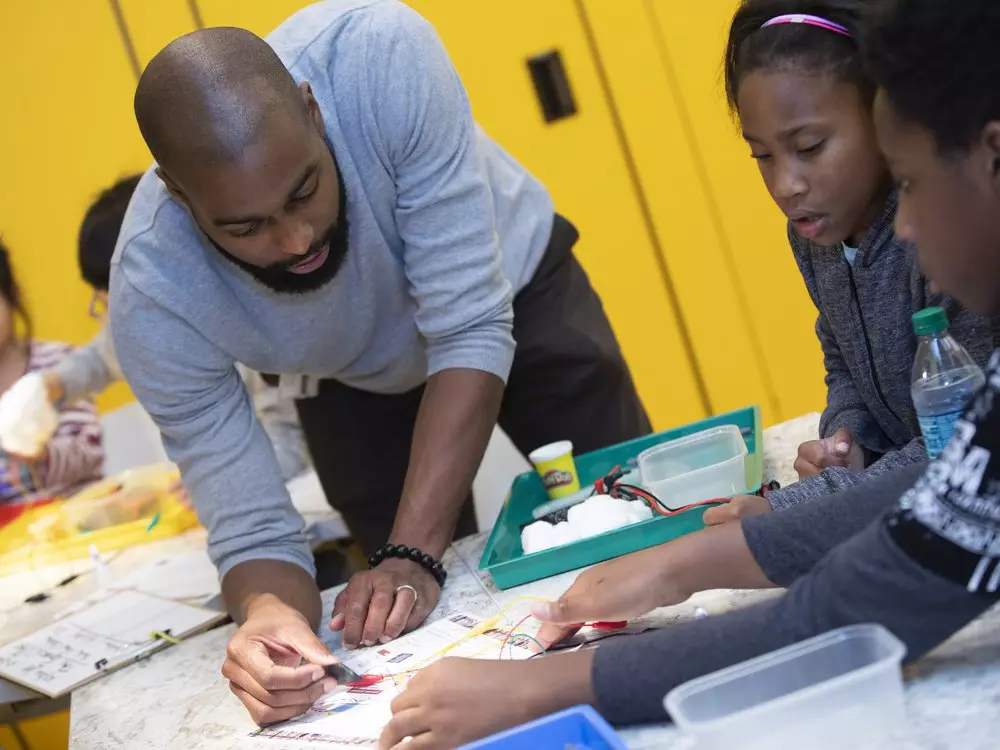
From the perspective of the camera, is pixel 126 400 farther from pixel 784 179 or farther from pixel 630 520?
pixel 784 179

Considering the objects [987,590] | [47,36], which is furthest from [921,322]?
[47,36]

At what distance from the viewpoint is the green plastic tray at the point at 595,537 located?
134 centimetres

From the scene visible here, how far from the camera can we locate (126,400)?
3.41 m

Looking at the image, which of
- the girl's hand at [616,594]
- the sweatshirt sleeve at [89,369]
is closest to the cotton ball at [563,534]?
the girl's hand at [616,594]

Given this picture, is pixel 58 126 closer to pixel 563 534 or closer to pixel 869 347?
pixel 563 534

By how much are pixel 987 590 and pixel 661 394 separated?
235 cm

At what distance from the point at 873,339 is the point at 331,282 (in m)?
0.78

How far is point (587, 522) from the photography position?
140cm

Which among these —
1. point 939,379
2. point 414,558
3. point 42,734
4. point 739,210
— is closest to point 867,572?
point 939,379

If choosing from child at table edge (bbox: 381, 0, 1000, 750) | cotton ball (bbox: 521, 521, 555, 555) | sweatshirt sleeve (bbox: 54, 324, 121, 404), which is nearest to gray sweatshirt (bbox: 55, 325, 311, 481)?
sweatshirt sleeve (bbox: 54, 324, 121, 404)

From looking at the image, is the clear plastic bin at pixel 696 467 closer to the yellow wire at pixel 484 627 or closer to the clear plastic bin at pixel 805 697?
the yellow wire at pixel 484 627

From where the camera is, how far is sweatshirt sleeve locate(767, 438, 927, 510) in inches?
46.4

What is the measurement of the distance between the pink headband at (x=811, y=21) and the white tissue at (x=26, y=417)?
7.81ft

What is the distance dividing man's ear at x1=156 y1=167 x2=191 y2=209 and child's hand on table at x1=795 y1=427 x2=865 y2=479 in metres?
0.89
